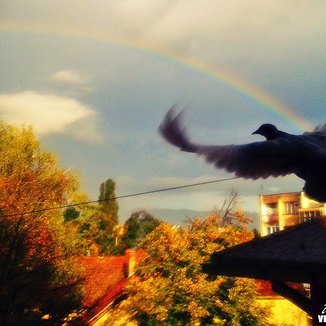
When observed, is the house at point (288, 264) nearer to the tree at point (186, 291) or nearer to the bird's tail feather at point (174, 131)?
the bird's tail feather at point (174, 131)

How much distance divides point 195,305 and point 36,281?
640 cm

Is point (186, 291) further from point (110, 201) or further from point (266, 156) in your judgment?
point (110, 201)

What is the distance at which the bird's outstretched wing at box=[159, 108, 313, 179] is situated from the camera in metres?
3.36

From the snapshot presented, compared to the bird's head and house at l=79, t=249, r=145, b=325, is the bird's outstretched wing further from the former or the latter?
house at l=79, t=249, r=145, b=325

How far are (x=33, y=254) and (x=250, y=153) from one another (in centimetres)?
1506

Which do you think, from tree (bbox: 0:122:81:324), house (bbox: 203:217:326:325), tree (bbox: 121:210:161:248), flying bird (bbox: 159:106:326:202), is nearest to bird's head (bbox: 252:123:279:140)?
flying bird (bbox: 159:106:326:202)

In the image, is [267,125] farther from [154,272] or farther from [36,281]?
[154,272]

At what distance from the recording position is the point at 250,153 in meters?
3.50

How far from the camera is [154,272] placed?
21.6m

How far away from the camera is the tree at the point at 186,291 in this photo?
A: 1973 centimetres

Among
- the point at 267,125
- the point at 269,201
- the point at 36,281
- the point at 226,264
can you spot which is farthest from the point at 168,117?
the point at 269,201

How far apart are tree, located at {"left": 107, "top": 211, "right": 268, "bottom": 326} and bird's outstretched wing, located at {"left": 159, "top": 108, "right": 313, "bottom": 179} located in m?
16.7

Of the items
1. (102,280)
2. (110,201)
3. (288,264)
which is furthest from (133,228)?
(288,264)

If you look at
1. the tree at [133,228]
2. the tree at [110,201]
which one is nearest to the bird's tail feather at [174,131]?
Result: the tree at [133,228]
